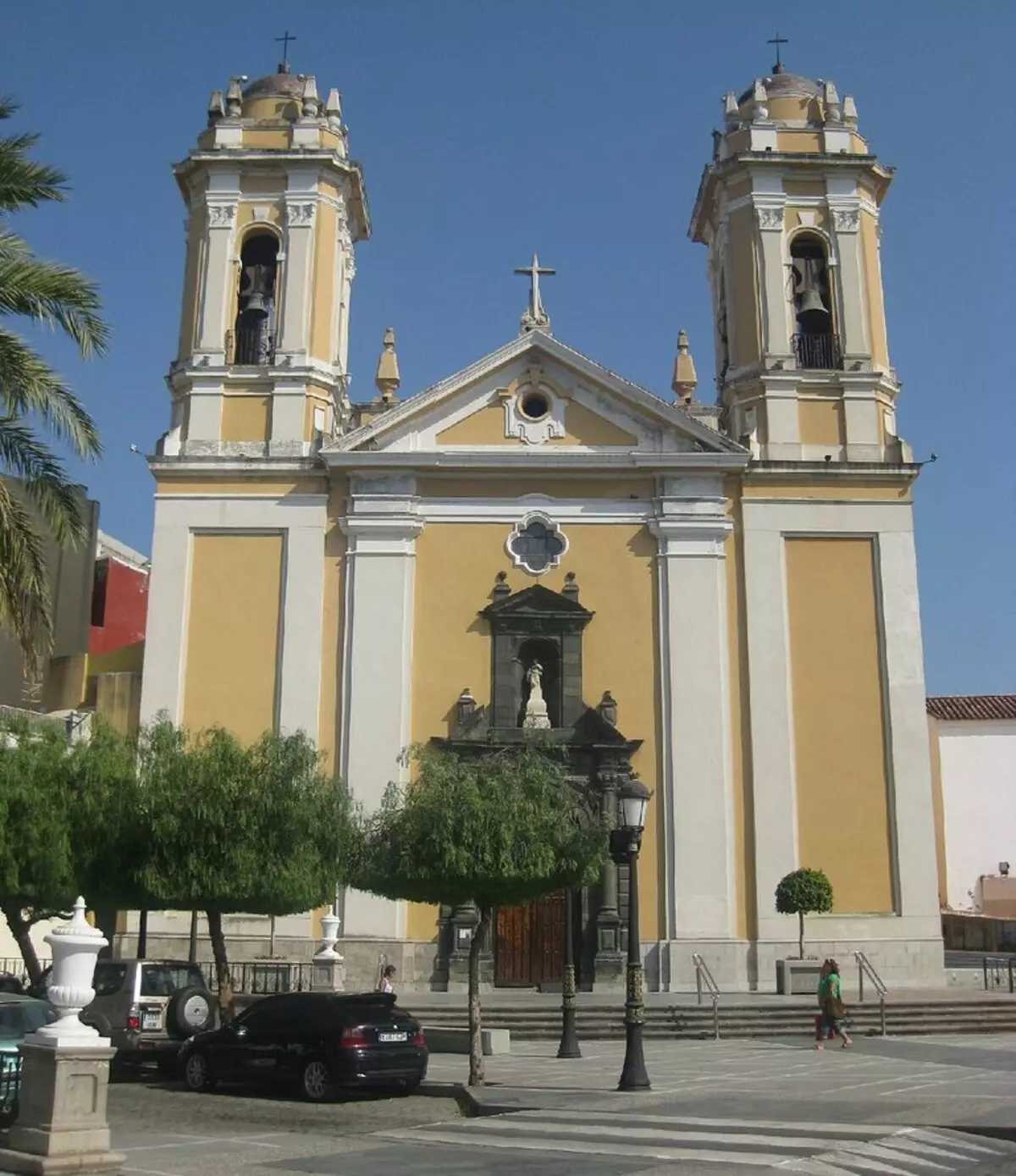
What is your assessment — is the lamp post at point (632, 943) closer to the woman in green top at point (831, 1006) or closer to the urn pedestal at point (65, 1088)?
the woman in green top at point (831, 1006)

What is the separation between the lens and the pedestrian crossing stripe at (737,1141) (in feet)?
36.2

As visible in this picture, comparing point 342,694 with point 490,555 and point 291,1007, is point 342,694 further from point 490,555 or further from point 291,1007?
point 291,1007

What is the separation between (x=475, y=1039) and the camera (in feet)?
53.1

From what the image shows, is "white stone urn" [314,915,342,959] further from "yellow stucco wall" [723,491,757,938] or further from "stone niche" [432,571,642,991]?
"yellow stucco wall" [723,491,757,938]

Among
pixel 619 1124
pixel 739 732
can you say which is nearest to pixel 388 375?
pixel 739 732

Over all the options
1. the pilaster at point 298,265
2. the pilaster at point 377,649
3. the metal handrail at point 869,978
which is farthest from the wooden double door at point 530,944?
the pilaster at point 298,265

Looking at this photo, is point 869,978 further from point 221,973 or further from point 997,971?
point 221,973

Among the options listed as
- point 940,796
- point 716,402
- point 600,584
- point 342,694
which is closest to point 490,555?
point 600,584

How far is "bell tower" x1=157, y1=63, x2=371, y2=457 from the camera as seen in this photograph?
29031 millimetres

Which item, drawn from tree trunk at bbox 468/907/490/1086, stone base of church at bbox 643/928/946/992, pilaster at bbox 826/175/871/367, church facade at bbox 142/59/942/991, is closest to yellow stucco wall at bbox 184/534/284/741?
church facade at bbox 142/59/942/991

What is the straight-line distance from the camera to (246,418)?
95.5 ft

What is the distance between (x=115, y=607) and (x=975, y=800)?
91.7 ft

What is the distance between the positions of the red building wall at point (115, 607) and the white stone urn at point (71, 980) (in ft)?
94.3

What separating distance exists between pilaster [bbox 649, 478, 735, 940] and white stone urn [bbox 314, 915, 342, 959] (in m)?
6.08
